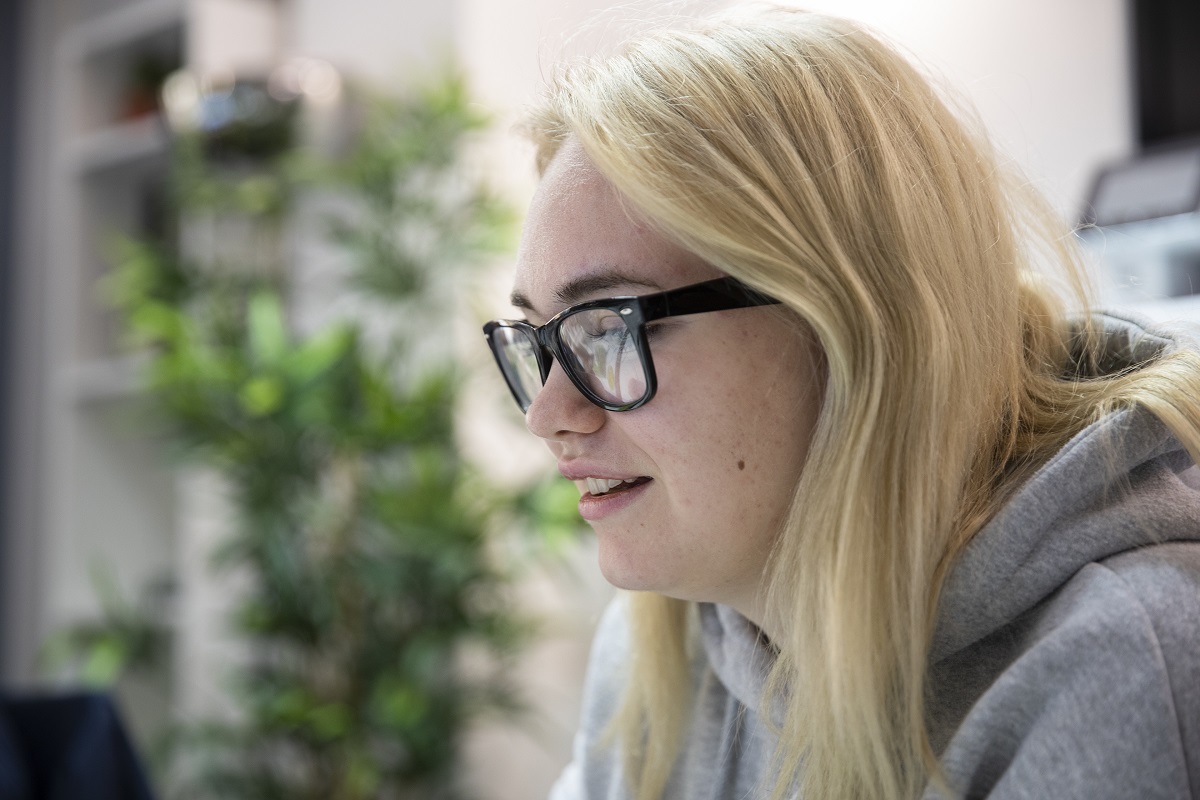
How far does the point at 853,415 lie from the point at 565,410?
0.23 metres

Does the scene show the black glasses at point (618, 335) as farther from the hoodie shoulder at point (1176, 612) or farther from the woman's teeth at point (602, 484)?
the hoodie shoulder at point (1176, 612)

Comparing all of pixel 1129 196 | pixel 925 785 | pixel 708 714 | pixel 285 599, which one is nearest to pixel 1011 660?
pixel 925 785

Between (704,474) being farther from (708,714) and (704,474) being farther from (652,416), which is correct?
(708,714)

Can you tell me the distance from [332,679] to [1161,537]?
2185 millimetres

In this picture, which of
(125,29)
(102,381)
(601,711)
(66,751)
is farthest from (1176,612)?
(125,29)

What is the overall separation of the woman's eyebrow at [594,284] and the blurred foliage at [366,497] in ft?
4.65

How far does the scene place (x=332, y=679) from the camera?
265 centimetres

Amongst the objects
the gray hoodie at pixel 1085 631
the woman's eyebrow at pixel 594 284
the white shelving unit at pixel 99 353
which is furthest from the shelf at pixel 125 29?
the gray hoodie at pixel 1085 631

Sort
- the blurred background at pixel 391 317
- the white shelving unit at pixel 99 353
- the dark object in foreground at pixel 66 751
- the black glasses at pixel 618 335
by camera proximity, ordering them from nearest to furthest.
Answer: the black glasses at pixel 618 335 < the dark object in foreground at pixel 66 751 < the blurred background at pixel 391 317 < the white shelving unit at pixel 99 353

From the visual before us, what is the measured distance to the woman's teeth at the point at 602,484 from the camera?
927 millimetres

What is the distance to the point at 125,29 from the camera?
3.47 metres

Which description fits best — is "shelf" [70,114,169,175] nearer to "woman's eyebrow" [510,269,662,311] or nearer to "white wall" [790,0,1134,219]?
"white wall" [790,0,1134,219]

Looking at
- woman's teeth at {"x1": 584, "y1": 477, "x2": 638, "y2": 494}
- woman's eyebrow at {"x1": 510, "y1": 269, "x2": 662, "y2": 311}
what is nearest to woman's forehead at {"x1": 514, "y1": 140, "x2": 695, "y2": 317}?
woman's eyebrow at {"x1": 510, "y1": 269, "x2": 662, "y2": 311}

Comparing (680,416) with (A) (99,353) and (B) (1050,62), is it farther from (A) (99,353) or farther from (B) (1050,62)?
(A) (99,353)
